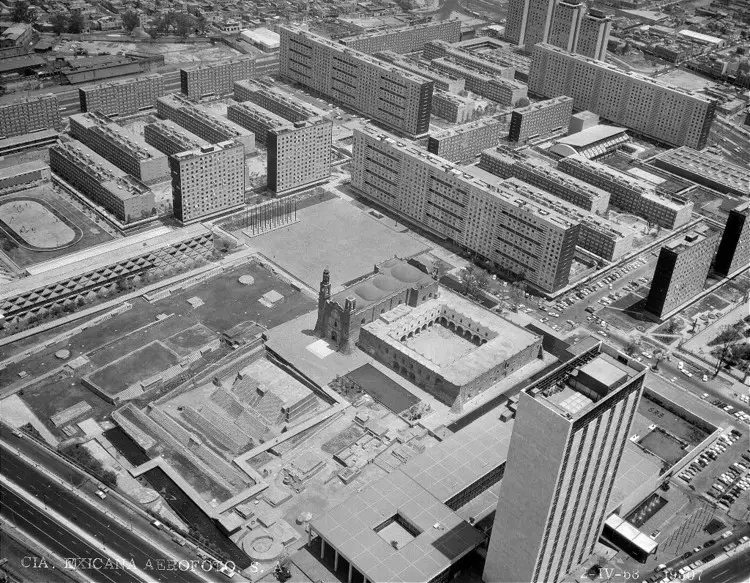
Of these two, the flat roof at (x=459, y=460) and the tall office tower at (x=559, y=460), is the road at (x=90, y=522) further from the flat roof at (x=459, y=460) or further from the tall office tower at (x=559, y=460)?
the tall office tower at (x=559, y=460)

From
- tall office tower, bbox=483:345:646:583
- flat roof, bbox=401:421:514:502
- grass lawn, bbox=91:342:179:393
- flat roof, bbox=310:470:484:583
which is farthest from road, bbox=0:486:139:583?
tall office tower, bbox=483:345:646:583

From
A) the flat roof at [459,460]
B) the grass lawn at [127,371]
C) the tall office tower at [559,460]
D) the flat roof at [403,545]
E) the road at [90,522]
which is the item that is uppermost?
the tall office tower at [559,460]

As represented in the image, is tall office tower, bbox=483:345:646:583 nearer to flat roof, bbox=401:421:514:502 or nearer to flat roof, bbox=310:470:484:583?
flat roof, bbox=310:470:484:583

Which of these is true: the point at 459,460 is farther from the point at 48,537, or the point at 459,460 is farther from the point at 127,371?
the point at 127,371

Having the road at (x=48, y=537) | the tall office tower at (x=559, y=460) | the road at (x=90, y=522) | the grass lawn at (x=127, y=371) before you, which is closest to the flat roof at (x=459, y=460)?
the tall office tower at (x=559, y=460)

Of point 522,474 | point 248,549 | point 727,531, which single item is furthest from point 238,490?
point 727,531

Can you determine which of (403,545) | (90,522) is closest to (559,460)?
(403,545)
